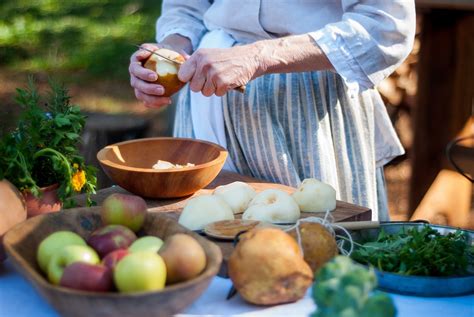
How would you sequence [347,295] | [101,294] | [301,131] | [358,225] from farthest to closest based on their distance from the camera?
[301,131] < [358,225] < [101,294] < [347,295]

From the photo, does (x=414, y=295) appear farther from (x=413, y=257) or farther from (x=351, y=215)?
(x=351, y=215)

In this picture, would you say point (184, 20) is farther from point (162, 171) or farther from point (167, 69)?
point (162, 171)

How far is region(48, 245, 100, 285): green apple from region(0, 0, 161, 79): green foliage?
5.64 meters

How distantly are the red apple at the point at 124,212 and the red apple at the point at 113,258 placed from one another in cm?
16

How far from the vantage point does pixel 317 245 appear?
51.7 inches

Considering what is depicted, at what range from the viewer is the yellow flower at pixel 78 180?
152 cm

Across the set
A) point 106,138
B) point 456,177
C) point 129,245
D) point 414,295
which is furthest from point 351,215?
point 106,138

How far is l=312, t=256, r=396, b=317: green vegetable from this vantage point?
937 mm

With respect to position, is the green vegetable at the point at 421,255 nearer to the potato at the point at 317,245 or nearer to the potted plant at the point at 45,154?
the potato at the point at 317,245

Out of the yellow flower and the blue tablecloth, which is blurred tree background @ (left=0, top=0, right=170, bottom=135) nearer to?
the yellow flower

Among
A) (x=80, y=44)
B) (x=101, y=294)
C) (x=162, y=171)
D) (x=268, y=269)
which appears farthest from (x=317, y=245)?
(x=80, y=44)

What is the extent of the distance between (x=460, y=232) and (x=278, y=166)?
2.28 ft

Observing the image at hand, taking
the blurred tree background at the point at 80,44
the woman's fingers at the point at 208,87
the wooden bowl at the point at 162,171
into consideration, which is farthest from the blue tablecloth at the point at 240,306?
the blurred tree background at the point at 80,44

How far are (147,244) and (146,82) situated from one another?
806 mm
